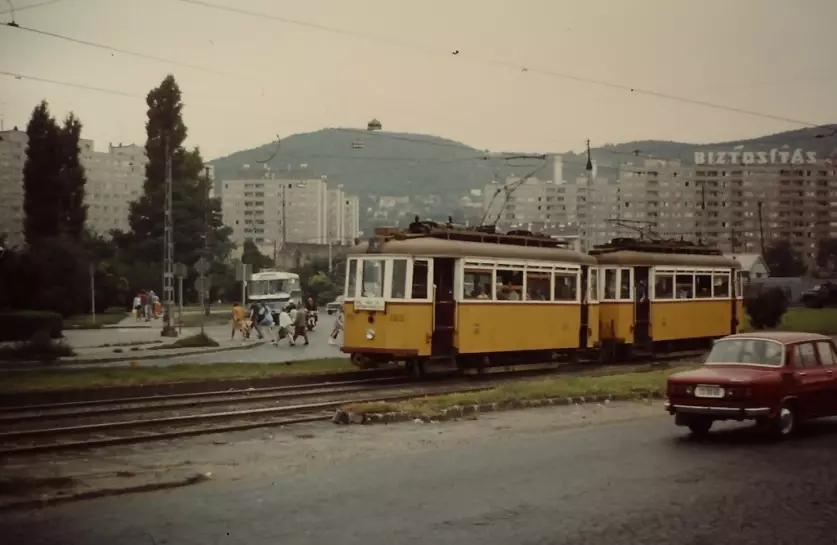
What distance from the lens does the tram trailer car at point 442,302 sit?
21594mm

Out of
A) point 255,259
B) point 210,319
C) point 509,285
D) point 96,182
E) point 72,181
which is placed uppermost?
point 96,182

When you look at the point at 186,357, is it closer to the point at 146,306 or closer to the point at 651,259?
the point at 146,306

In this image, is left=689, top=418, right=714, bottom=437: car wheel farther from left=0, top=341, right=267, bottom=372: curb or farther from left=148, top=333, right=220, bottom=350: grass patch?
left=148, top=333, right=220, bottom=350: grass patch

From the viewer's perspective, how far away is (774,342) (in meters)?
13.7

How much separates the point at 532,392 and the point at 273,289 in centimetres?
3411

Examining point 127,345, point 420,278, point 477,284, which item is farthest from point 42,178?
point 477,284

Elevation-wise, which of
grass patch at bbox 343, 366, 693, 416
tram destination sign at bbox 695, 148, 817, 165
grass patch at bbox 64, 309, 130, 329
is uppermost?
tram destination sign at bbox 695, 148, 817, 165

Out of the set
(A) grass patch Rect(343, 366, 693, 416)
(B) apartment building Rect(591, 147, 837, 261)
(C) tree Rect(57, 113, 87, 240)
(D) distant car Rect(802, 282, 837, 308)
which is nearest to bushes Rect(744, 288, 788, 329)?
(B) apartment building Rect(591, 147, 837, 261)

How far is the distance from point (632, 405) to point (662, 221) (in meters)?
31.0

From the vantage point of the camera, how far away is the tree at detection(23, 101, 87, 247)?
28875 millimetres

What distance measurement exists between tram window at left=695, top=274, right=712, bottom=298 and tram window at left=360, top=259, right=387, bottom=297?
41.8 feet

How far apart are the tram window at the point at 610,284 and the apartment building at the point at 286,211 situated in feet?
129

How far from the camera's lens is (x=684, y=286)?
3011 cm

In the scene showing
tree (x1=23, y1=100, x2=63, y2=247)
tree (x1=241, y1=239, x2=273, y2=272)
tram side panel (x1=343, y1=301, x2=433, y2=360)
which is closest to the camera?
tram side panel (x1=343, y1=301, x2=433, y2=360)
